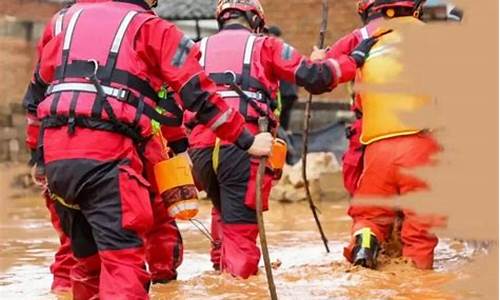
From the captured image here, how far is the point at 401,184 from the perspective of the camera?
257 inches

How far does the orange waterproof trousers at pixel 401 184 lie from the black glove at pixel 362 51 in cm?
56

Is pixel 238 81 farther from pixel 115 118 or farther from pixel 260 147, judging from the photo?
pixel 115 118

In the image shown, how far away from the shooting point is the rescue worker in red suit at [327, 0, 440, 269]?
647 centimetres

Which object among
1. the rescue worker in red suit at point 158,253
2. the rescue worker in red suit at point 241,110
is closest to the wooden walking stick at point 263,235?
the rescue worker in red suit at point 158,253

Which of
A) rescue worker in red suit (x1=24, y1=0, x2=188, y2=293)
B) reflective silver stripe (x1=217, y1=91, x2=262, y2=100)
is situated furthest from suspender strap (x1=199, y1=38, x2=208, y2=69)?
rescue worker in red suit (x1=24, y1=0, x2=188, y2=293)

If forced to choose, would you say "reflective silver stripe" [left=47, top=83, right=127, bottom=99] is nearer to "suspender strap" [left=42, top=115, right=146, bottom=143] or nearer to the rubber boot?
"suspender strap" [left=42, top=115, right=146, bottom=143]

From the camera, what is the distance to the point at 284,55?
20.3 ft

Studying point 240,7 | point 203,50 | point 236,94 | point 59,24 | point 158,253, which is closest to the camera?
point 59,24

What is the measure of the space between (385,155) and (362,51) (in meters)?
0.67

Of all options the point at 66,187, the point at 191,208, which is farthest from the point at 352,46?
the point at 66,187

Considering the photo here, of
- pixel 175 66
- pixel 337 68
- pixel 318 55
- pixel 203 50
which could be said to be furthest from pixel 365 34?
pixel 175 66

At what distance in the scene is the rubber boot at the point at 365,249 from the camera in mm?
6488

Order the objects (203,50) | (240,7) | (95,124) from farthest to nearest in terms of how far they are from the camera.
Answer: (240,7)
(203,50)
(95,124)

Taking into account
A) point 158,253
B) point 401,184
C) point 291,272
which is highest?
point 401,184
